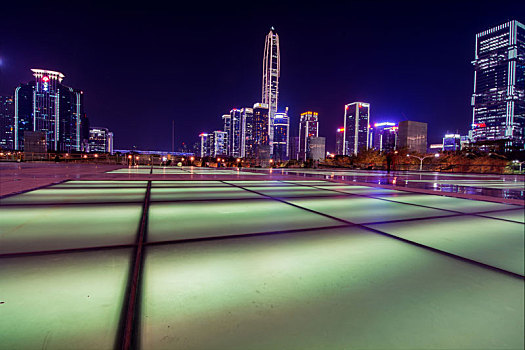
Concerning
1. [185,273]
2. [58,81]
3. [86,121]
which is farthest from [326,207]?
[86,121]

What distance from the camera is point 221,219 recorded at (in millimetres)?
4215

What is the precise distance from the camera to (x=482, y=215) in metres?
4.79

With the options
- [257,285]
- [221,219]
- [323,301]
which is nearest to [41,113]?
[221,219]

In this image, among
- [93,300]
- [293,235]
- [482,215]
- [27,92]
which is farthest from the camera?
[27,92]

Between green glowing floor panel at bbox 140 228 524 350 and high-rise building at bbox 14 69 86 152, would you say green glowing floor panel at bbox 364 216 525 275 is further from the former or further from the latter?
high-rise building at bbox 14 69 86 152

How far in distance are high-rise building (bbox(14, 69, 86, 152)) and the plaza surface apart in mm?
159234

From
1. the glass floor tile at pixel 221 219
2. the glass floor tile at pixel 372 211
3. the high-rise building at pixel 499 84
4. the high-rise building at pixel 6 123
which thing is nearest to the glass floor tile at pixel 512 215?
the glass floor tile at pixel 372 211

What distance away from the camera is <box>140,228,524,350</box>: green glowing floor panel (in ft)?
4.68

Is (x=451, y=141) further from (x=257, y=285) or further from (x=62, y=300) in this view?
(x=62, y=300)

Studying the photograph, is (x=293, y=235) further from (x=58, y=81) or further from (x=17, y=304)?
(x=58, y=81)

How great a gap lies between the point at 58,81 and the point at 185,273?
204 metres

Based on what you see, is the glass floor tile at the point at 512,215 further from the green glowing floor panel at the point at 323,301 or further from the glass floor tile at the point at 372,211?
the green glowing floor panel at the point at 323,301

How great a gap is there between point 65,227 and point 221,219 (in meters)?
2.09

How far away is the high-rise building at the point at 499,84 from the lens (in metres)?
161
